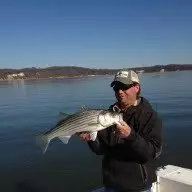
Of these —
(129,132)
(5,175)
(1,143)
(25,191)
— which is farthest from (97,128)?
(1,143)

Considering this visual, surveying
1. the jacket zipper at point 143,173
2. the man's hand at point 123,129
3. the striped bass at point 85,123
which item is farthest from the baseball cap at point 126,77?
the jacket zipper at point 143,173

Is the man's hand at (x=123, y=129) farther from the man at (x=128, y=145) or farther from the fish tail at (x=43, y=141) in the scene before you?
the fish tail at (x=43, y=141)

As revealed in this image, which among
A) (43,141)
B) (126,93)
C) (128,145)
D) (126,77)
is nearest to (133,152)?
(128,145)

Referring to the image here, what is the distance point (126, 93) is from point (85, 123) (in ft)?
1.96

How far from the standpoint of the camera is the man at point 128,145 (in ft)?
12.6

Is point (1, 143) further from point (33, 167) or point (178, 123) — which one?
point (178, 123)

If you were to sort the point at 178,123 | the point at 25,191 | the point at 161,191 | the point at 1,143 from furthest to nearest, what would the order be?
the point at 178,123, the point at 1,143, the point at 25,191, the point at 161,191

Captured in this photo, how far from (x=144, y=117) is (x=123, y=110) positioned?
0.94 feet

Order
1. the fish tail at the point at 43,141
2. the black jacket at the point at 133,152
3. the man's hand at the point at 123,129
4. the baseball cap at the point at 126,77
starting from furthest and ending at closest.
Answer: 1. the fish tail at the point at 43,141
2. the baseball cap at the point at 126,77
3. the black jacket at the point at 133,152
4. the man's hand at the point at 123,129

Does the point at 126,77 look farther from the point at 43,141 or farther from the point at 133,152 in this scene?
the point at 43,141

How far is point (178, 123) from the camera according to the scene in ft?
65.9

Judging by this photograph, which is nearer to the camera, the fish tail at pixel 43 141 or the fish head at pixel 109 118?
the fish head at pixel 109 118

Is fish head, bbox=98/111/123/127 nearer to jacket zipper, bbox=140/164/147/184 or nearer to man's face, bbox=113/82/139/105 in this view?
man's face, bbox=113/82/139/105

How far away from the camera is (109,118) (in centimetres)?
351
